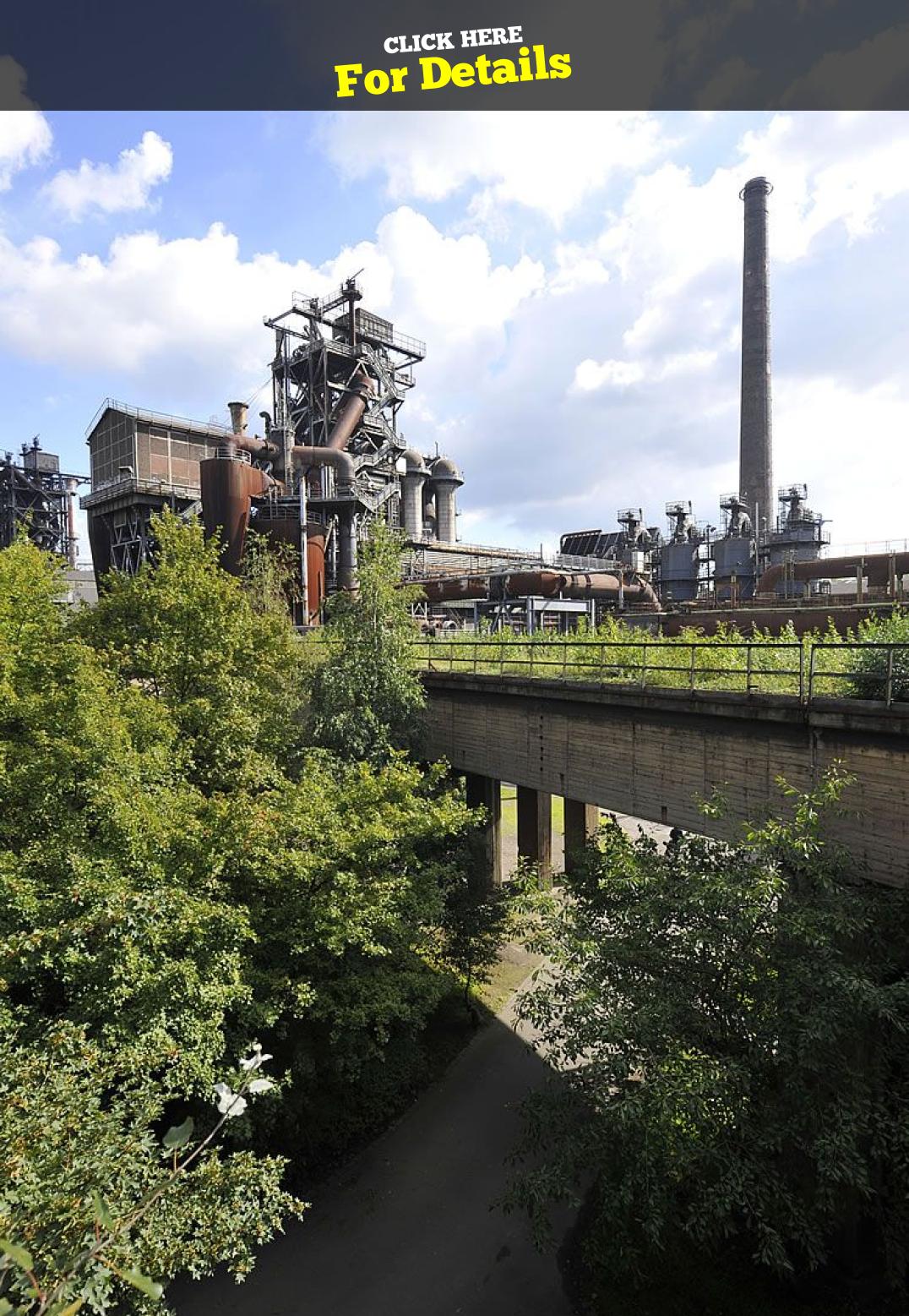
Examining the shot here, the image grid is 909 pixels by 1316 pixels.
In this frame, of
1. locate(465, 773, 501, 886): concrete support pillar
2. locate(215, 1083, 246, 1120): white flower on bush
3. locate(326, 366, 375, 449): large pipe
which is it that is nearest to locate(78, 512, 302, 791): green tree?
locate(465, 773, 501, 886): concrete support pillar

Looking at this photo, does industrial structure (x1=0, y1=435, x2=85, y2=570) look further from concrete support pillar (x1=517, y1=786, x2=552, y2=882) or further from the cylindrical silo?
concrete support pillar (x1=517, y1=786, x2=552, y2=882)

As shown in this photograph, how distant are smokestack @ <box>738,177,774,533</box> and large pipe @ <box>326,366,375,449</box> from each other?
84.9ft

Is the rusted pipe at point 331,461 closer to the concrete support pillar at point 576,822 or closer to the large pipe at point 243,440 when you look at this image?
the large pipe at point 243,440

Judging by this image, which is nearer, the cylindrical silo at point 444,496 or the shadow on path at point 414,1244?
the shadow on path at point 414,1244

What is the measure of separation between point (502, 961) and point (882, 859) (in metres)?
11.5

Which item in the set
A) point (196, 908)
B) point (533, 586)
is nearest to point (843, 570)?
point (533, 586)

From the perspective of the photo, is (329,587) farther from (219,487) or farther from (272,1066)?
(272,1066)

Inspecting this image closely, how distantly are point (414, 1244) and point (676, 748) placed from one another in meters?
8.79

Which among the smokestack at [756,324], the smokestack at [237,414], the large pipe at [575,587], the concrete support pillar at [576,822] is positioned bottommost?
the concrete support pillar at [576,822]

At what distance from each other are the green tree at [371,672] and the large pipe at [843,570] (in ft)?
80.4

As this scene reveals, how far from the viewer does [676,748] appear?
11.6m

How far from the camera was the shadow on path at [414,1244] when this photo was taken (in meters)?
9.21

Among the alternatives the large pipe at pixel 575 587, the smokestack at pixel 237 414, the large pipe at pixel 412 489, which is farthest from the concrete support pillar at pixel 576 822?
the large pipe at pixel 412 489

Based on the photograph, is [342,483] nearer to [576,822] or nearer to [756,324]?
[576,822]
